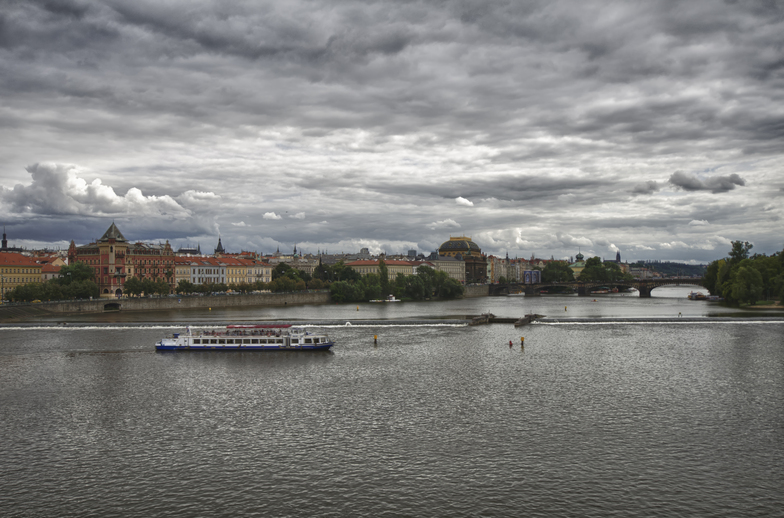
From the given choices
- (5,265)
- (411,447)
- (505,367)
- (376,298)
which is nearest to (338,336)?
(505,367)

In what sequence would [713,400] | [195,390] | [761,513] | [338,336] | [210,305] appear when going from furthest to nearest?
[210,305] → [338,336] → [195,390] → [713,400] → [761,513]

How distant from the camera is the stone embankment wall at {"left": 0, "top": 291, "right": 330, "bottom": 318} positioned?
96.0 m

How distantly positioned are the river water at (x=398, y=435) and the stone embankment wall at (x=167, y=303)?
148 feet

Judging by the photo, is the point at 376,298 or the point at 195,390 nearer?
the point at 195,390

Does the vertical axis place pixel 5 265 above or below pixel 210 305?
above

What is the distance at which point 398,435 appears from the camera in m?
29.9

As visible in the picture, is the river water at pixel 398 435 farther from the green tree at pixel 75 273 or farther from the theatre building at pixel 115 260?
the theatre building at pixel 115 260

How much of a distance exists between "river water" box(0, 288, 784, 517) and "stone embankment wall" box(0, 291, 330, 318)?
4509cm

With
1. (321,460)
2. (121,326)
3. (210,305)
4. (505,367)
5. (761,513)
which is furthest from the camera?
(210,305)

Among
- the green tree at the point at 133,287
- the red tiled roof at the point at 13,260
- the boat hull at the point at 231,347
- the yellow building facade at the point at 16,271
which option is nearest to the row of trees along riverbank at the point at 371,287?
the green tree at the point at 133,287

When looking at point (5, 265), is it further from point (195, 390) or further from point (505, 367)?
point (505, 367)

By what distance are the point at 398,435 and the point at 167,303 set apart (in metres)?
99.7

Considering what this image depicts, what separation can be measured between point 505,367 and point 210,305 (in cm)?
9057

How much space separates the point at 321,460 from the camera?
26.7 metres
